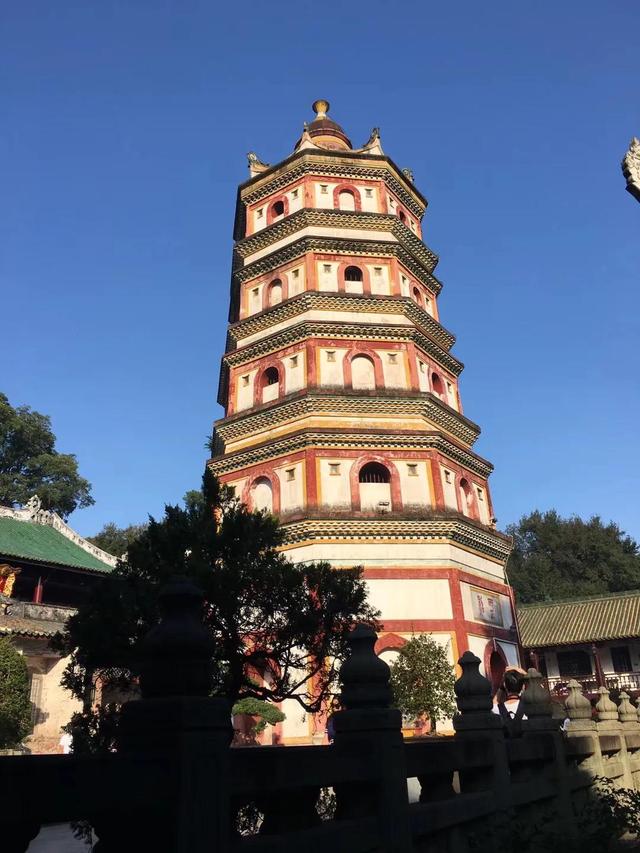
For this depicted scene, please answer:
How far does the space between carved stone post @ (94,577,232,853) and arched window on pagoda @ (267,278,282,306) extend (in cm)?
2119

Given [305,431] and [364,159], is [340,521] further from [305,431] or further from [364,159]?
[364,159]

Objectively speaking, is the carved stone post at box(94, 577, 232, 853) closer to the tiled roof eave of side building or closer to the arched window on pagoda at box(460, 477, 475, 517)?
the arched window on pagoda at box(460, 477, 475, 517)

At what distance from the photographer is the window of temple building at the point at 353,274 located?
78.9 ft

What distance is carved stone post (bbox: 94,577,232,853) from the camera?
3.56m

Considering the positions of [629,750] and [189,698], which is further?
[629,750]

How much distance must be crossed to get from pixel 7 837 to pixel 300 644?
319 inches

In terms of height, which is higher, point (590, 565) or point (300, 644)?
point (590, 565)

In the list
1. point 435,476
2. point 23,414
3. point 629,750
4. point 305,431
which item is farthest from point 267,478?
point 23,414

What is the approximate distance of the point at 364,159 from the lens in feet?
85.3

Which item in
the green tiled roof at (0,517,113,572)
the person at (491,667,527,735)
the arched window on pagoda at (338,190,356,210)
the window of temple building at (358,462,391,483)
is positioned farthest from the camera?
the green tiled roof at (0,517,113,572)

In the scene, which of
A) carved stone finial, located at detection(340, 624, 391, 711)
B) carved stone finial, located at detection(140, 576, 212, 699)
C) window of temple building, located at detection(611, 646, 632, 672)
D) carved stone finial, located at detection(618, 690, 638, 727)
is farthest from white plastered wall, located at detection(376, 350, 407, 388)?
window of temple building, located at detection(611, 646, 632, 672)

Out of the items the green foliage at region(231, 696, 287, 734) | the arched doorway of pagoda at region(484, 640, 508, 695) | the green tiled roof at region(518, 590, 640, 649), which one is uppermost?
the green tiled roof at region(518, 590, 640, 649)

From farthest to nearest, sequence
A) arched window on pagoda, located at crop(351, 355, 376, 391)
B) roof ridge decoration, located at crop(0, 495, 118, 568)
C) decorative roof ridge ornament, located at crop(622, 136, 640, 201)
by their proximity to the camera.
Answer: roof ridge decoration, located at crop(0, 495, 118, 568)
arched window on pagoda, located at crop(351, 355, 376, 391)
decorative roof ridge ornament, located at crop(622, 136, 640, 201)

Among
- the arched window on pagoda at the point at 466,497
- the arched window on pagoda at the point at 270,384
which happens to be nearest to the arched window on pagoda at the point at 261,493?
the arched window on pagoda at the point at 270,384
